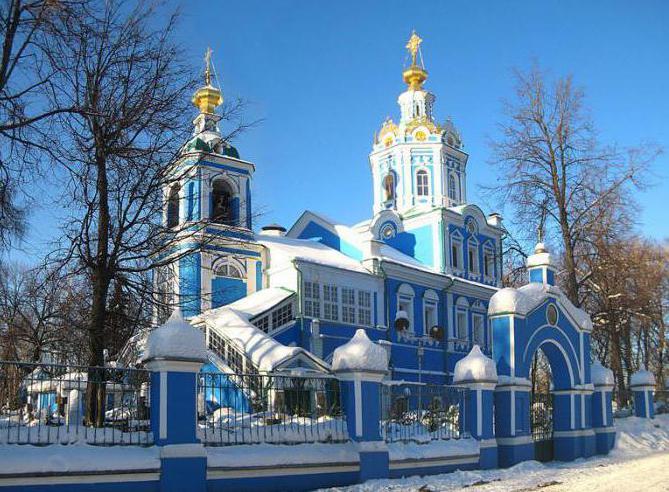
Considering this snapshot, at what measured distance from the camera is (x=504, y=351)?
17.6 metres

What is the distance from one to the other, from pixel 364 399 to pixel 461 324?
20.3m

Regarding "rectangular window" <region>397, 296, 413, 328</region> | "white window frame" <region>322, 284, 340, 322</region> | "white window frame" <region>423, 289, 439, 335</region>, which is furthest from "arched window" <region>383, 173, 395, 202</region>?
"white window frame" <region>322, 284, 340, 322</region>

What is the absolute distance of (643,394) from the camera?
79.7ft

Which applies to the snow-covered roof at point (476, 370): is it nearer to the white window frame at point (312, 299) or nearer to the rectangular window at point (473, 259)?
the white window frame at point (312, 299)

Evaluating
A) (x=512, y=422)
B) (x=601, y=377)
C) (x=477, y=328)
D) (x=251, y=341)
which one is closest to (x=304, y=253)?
(x=251, y=341)

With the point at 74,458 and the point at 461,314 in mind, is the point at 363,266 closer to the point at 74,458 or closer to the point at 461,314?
the point at 461,314

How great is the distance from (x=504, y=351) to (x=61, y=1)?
39.2 feet

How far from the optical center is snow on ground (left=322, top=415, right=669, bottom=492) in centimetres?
1278

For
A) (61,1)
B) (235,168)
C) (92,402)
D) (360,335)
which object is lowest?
(92,402)

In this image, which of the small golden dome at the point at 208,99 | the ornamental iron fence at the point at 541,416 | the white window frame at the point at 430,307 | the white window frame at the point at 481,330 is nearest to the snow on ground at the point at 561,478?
the ornamental iron fence at the point at 541,416

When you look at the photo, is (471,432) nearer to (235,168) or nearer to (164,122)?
(164,122)

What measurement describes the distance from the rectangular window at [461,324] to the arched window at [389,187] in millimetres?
8062

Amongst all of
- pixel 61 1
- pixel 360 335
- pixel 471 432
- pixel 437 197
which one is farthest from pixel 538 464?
pixel 437 197

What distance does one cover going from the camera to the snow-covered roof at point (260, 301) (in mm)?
24284
